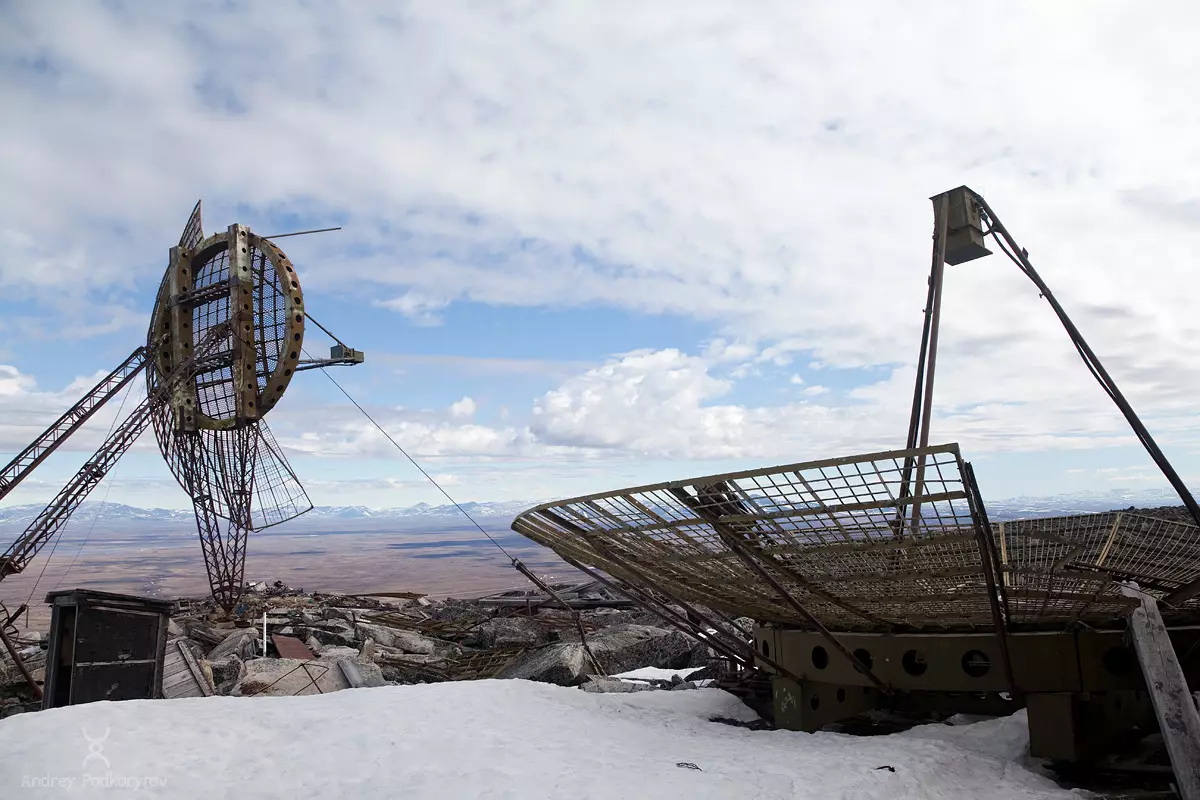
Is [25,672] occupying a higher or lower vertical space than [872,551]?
lower

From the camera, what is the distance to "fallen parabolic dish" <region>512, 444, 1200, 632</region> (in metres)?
7.02

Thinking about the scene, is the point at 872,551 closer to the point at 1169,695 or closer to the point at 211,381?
the point at 1169,695

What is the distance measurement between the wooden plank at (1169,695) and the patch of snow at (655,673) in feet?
31.3

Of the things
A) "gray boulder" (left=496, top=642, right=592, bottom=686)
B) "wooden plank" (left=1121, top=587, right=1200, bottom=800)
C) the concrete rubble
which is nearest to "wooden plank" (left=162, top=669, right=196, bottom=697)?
the concrete rubble

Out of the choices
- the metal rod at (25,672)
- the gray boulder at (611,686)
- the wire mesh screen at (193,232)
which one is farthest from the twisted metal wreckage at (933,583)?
the wire mesh screen at (193,232)

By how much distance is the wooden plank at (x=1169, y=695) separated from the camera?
701 cm

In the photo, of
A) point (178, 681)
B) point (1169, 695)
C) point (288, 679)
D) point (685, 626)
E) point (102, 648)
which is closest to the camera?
point (1169, 695)

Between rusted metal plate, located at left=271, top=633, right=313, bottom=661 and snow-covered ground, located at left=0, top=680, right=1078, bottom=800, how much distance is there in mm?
7632

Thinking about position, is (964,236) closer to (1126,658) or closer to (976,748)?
(1126,658)

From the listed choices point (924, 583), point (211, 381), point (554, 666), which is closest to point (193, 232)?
point (211, 381)

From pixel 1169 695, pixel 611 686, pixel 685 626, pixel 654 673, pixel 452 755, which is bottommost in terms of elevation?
pixel 654 673

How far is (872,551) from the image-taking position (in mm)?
7715

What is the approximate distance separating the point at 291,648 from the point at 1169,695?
16.9m

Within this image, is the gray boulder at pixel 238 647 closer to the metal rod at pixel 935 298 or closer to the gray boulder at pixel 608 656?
the gray boulder at pixel 608 656
